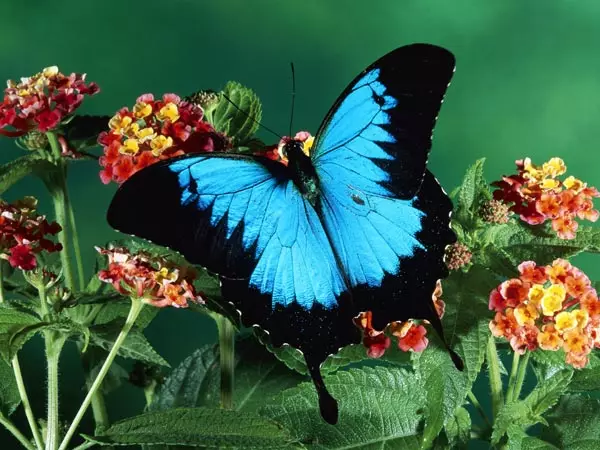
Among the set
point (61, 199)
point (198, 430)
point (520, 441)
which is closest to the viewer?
point (198, 430)

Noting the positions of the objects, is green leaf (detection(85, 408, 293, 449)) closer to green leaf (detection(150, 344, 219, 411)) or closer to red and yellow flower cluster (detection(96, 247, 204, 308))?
red and yellow flower cluster (detection(96, 247, 204, 308))

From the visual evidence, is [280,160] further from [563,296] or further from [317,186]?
[563,296]

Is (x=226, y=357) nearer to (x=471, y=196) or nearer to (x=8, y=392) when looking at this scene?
(x=8, y=392)

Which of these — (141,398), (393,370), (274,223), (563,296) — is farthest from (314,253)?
(141,398)

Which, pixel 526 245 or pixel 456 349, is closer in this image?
pixel 456 349

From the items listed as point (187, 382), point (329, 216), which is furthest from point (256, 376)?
point (329, 216)

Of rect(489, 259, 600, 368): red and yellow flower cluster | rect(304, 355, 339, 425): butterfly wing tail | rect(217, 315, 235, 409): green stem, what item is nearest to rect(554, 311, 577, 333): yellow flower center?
rect(489, 259, 600, 368): red and yellow flower cluster
